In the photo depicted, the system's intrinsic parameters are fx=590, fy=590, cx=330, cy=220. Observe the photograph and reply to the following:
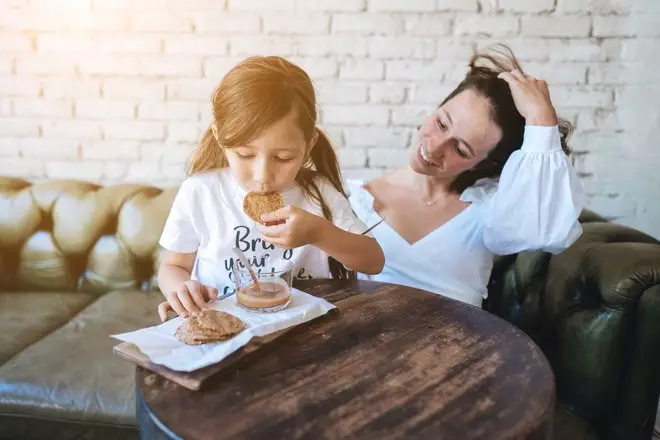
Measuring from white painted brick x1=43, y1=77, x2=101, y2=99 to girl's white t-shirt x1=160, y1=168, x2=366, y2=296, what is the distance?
990 mm

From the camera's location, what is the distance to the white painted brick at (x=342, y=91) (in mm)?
2123

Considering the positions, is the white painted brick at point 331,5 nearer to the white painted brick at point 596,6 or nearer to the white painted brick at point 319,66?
the white painted brick at point 319,66

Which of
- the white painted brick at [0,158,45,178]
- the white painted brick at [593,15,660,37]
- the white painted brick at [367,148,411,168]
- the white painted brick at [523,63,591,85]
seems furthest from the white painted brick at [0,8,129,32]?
the white painted brick at [593,15,660,37]

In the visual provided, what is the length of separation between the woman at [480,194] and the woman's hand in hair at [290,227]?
46 centimetres

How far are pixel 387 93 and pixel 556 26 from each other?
620 mm

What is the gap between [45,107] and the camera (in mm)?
2213

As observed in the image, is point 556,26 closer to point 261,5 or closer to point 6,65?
point 261,5

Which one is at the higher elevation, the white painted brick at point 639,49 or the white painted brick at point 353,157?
the white painted brick at point 639,49

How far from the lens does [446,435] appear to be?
775 mm

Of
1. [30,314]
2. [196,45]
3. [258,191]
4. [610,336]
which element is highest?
[196,45]

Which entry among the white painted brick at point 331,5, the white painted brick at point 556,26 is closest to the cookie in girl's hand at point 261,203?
the white painted brick at point 331,5

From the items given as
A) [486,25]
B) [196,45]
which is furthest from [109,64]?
[486,25]

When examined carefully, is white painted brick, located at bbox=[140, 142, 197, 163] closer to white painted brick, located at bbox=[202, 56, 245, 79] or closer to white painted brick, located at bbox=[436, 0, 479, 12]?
white painted brick, located at bbox=[202, 56, 245, 79]

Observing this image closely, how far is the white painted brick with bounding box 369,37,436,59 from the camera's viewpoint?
6.81ft
